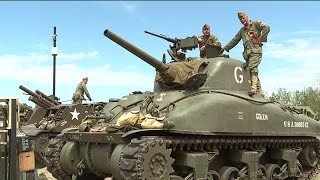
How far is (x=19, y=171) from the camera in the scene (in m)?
7.65

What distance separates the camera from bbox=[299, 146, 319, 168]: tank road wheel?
1170 centimetres

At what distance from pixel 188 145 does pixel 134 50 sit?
86.5 inches

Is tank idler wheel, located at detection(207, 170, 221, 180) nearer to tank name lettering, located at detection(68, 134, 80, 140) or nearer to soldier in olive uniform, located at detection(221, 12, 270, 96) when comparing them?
soldier in olive uniform, located at detection(221, 12, 270, 96)

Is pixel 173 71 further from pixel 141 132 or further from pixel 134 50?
→ pixel 141 132

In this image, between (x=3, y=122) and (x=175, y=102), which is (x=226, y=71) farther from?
(x=3, y=122)

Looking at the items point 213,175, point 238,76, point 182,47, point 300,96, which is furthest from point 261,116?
point 300,96

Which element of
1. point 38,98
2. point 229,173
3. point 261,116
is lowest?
point 229,173

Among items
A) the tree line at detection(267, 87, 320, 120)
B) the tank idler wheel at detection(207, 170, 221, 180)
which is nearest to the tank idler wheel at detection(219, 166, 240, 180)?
the tank idler wheel at detection(207, 170, 221, 180)

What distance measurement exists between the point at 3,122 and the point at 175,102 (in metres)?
3.21

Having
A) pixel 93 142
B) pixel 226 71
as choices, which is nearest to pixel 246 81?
pixel 226 71

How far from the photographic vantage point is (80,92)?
64.1 ft

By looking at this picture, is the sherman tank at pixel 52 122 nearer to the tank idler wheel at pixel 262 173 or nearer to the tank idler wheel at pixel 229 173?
the tank idler wheel at pixel 262 173

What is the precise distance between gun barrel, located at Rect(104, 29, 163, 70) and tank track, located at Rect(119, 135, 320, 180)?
72.0 inches

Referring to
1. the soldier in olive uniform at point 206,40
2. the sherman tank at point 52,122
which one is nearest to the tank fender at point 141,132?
the soldier in olive uniform at point 206,40
